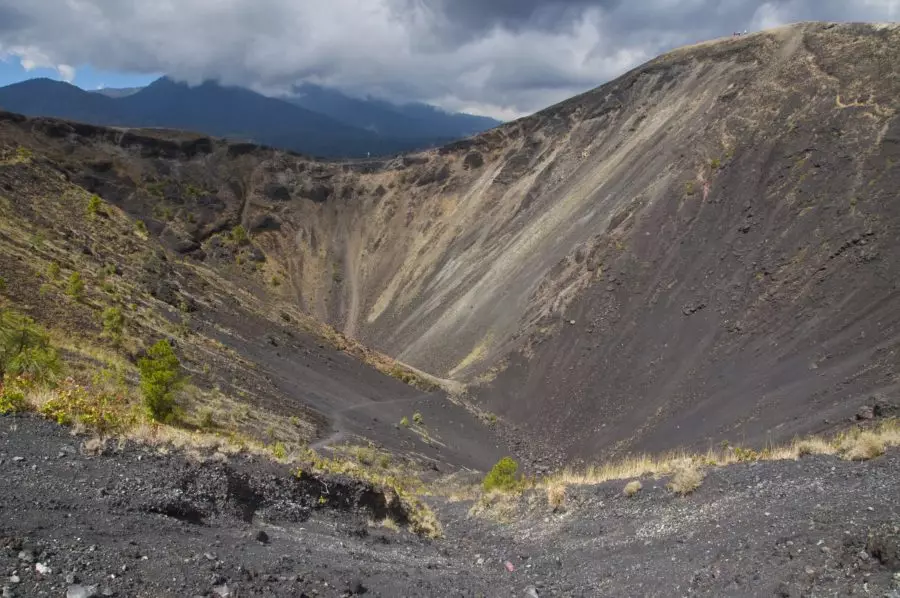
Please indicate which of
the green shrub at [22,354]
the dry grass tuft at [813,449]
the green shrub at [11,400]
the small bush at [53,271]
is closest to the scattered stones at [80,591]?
the green shrub at [11,400]

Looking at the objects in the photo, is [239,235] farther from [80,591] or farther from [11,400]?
[80,591]

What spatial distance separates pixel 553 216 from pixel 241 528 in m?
51.0

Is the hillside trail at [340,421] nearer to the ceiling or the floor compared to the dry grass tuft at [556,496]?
nearer to the floor

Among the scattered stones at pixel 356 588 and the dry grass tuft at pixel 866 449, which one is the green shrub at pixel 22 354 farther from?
the dry grass tuft at pixel 866 449

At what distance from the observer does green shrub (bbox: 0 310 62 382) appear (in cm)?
1023

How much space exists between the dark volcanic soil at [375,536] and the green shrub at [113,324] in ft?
49.5

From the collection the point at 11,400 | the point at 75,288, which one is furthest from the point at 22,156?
the point at 11,400

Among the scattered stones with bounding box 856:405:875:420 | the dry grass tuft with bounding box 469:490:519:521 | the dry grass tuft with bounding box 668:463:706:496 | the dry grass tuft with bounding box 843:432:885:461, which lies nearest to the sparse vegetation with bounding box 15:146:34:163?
the dry grass tuft with bounding box 469:490:519:521

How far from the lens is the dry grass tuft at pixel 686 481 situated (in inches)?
350

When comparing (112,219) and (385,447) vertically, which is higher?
(112,219)

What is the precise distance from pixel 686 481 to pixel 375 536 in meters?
4.72

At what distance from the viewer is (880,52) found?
3747 centimetres

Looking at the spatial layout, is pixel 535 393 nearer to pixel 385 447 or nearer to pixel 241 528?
pixel 385 447

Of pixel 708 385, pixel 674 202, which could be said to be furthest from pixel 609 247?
pixel 708 385
